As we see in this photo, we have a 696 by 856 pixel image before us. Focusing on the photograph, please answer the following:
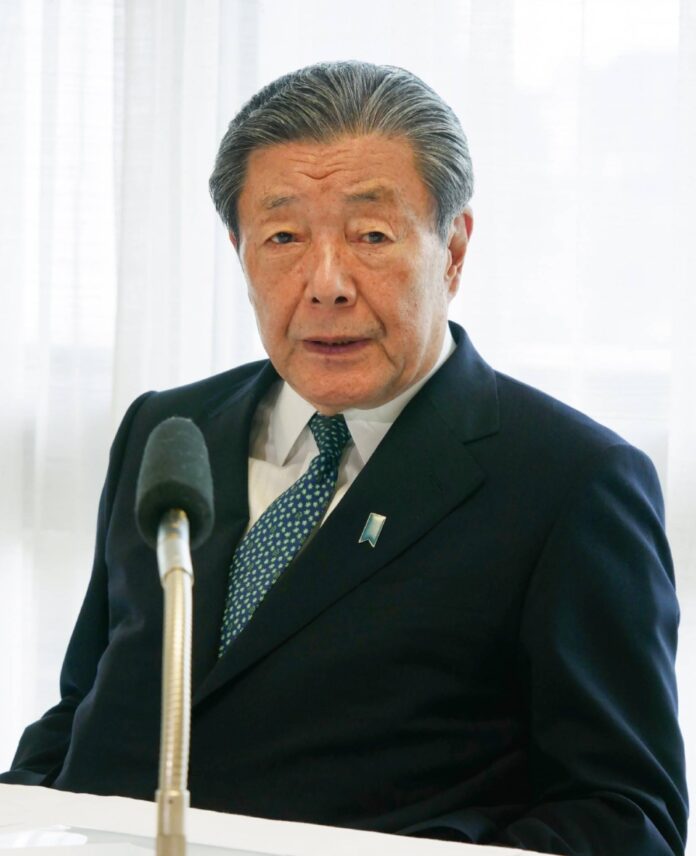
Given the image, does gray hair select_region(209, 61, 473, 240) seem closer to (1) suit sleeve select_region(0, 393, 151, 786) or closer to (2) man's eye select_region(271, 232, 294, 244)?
(2) man's eye select_region(271, 232, 294, 244)

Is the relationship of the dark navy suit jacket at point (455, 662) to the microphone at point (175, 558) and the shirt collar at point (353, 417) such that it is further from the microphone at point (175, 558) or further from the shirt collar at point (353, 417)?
the microphone at point (175, 558)

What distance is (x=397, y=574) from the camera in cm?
145

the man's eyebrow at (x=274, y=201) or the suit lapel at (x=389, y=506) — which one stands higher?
the man's eyebrow at (x=274, y=201)

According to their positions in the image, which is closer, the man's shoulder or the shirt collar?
the shirt collar

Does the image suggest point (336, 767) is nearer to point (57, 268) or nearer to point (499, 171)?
point (499, 171)

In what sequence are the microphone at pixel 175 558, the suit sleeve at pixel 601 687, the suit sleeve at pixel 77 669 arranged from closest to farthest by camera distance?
the microphone at pixel 175 558
the suit sleeve at pixel 601 687
the suit sleeve at pixel 77 669

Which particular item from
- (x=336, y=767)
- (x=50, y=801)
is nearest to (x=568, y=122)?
(x=336, y=767)

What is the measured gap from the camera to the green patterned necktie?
1510 millimetres

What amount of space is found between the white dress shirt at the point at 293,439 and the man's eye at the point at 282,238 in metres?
0.22


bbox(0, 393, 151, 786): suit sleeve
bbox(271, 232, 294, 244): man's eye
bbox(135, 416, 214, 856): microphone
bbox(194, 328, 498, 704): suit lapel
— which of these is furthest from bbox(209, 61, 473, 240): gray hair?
bbox(135, 416, 214, 856): microphone

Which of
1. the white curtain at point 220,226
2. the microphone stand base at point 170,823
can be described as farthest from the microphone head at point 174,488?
the white curtain at point 220,226

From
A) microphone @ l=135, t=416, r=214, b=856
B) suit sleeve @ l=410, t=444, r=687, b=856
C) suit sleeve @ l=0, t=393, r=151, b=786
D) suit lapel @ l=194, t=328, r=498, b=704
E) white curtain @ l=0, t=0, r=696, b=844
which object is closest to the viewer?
microphone @ l=135, t=416, r=214, b=856

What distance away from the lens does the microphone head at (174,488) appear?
0.79 metres

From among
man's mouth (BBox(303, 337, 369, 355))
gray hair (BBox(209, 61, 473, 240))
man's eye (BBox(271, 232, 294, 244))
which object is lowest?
man's mouth (BBox(303, 337, 369, 355))
